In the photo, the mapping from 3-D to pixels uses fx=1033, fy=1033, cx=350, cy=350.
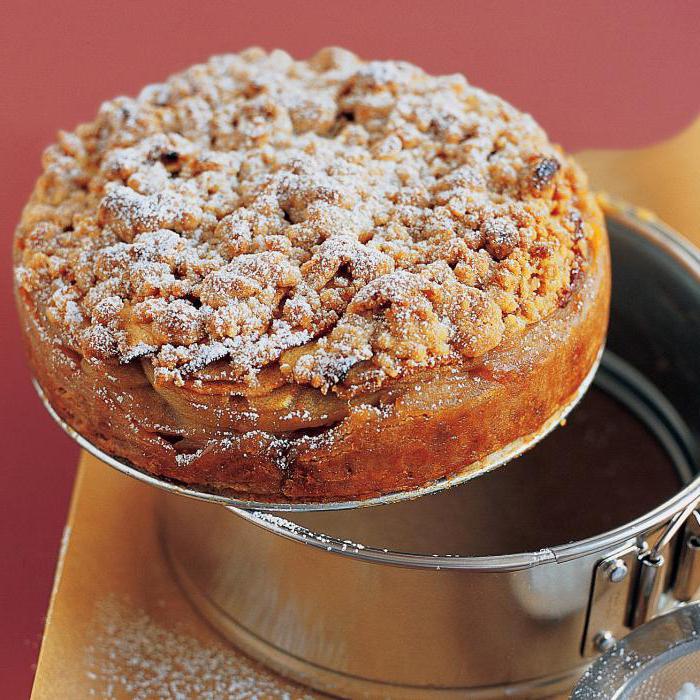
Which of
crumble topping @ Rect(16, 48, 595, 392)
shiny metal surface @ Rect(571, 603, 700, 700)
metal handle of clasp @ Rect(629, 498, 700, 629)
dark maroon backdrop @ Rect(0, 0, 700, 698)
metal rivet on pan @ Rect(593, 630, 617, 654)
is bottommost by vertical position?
shiny metal surface @ Rect(571, 603, 700, 700)

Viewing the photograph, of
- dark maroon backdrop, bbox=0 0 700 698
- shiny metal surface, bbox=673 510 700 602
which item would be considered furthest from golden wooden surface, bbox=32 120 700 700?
dark maroon backdrop, bbox=0 0 700 698

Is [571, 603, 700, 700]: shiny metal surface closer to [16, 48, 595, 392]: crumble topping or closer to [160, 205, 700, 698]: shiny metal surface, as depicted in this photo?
[160, 205, 700, 698]: shiny metal surface

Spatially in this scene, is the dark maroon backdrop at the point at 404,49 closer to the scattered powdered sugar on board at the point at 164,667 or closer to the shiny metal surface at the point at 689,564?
the scattered powdered sugar on board at the point at 164,667

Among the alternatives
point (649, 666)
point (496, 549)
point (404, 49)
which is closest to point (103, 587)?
point (496, 549)

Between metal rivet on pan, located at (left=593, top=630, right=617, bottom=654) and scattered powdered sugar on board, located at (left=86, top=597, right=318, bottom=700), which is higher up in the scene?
metal rivet on pan, located at (left=593, top=630, right=617, bottom=654)

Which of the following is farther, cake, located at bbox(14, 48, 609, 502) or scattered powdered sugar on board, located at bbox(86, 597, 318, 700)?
scattered powdered sugar on board, located at bbox(86, 597, 318, 700)

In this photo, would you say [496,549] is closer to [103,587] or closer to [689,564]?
[689,564]

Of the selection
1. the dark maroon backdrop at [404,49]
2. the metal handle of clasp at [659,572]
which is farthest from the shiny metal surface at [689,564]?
the dark maroon backdrop at [404,49]
